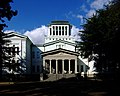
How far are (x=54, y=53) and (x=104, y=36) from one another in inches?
902

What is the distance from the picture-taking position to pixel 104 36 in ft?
167

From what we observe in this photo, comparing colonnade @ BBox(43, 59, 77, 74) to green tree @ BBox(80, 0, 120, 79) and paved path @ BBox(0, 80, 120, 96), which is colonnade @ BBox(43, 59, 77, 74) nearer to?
green tree @ BBox(80, 0, 120, 79)

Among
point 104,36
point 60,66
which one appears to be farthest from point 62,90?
point 60,66

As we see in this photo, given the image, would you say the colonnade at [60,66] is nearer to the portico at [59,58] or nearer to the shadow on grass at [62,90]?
the portico at [59,58]

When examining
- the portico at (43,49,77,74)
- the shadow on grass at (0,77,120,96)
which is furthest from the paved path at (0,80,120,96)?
the portico at (43,49,77,74)

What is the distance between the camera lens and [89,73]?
76500 mm

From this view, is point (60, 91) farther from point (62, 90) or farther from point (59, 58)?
point (59, 58)

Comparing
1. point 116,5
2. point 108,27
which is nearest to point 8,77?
point 108,27

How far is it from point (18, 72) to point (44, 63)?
6.22 m

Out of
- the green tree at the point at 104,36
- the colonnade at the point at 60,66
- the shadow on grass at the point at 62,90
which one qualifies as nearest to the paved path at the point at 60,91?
the shadow on grass at the point at 62,90

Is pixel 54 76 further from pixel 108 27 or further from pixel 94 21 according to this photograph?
pixel 108 27

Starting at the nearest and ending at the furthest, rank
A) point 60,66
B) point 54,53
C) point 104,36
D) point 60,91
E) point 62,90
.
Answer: point 60,91 < point 62,90 < point 104,36 < point 54,53 < point 60,66

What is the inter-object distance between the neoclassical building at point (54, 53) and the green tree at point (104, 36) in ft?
31.5

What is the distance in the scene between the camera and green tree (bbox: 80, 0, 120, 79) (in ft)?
153
